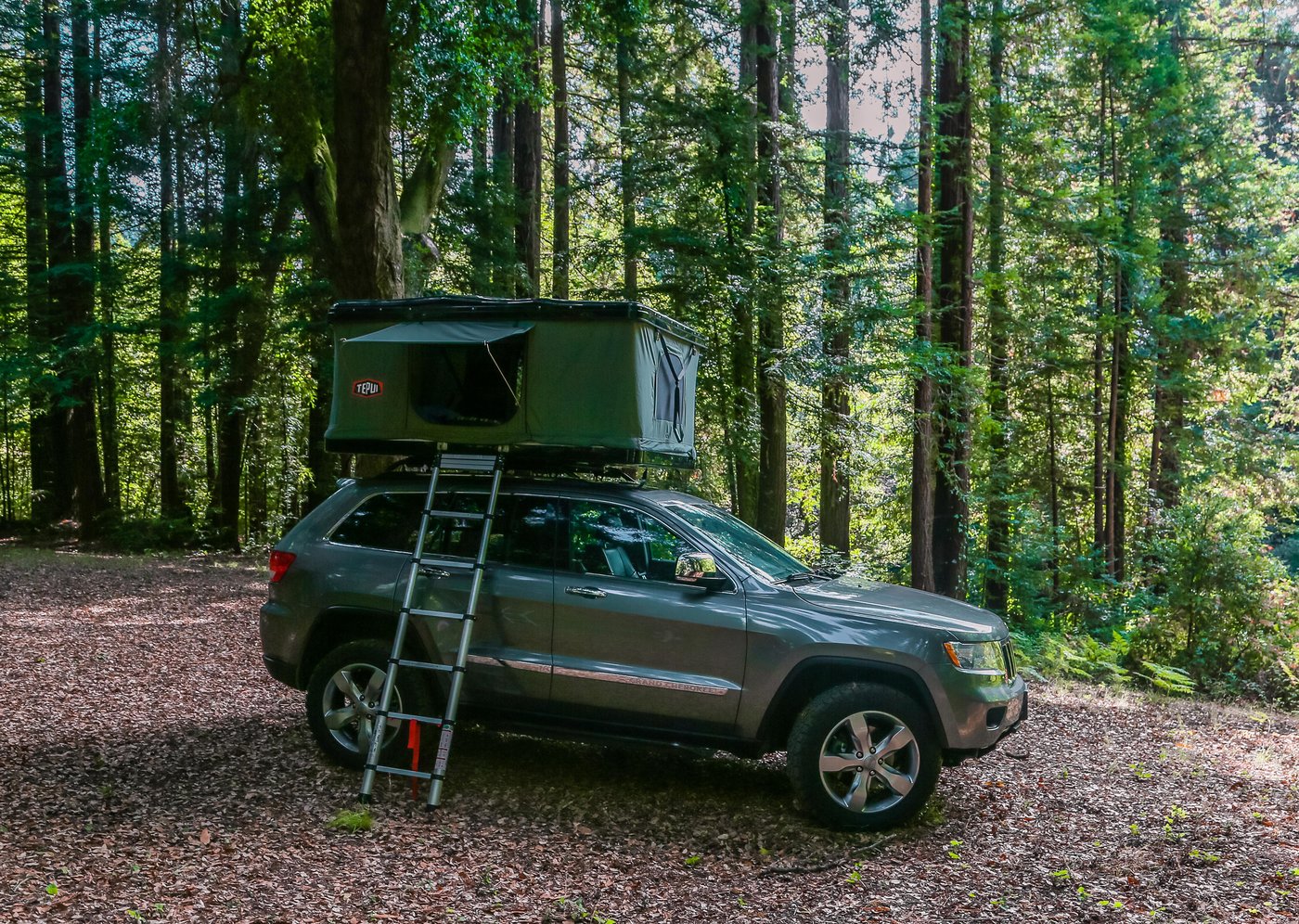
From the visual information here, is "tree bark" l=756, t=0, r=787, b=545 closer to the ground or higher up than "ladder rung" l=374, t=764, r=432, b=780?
higher up

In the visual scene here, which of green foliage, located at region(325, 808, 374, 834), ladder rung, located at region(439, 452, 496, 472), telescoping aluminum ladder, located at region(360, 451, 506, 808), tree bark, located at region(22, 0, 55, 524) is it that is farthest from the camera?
tree bark, located at region(22, 0, 55, 524)

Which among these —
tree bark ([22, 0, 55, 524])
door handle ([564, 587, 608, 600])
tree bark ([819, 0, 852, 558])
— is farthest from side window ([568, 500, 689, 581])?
tree bark ([22, 0, 55, 524])

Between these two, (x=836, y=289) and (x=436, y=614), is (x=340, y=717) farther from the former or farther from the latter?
(x=836, y=289)

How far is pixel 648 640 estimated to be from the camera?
19.6 ft

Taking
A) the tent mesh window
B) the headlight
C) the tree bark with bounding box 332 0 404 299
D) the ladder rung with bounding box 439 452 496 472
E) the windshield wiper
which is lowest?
the headlight

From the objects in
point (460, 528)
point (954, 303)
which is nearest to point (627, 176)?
point (954, 303)

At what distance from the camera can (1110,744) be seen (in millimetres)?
7984

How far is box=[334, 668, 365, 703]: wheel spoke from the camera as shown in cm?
642

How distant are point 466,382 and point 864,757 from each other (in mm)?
3288

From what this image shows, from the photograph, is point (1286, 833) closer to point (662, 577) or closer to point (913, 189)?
point (662, 577)

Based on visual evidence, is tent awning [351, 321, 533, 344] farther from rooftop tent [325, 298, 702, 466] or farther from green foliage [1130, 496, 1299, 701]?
green foliage [1130, 496, 1299, 701]

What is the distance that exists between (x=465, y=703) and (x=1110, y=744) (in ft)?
16.5

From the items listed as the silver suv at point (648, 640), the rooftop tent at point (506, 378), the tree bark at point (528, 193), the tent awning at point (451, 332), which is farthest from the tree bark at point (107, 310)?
the silver suv at point (648, 640)

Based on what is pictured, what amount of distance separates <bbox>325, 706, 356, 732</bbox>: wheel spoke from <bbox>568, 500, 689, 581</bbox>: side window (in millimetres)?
1672
